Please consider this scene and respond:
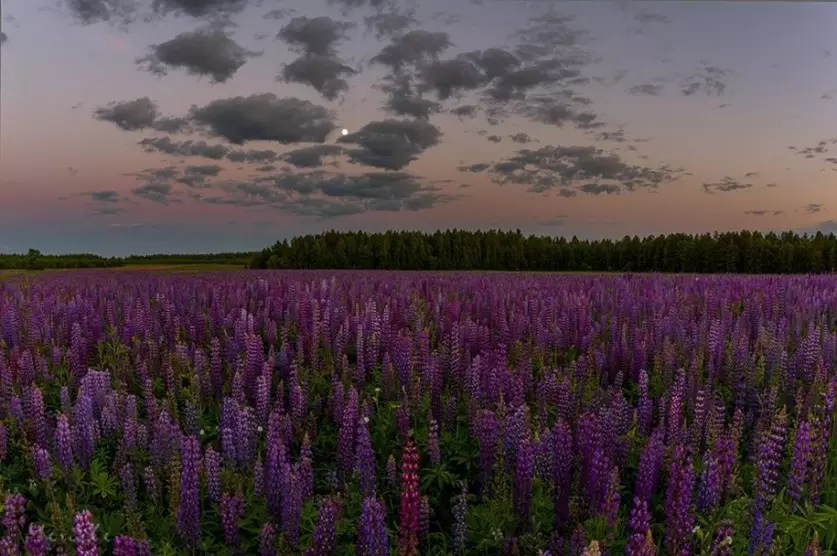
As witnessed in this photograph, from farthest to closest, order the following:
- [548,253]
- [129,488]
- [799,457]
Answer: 1. [548,253]
2. [129,488]
3. [799,457]

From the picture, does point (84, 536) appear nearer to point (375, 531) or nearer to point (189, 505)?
point (189, 505)

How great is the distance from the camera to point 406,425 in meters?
4.86

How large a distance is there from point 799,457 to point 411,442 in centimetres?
252

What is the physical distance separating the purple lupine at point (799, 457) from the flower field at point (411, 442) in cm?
2

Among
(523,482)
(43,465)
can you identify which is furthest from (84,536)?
(523,482)

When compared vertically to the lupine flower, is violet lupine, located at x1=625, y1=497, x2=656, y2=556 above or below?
above

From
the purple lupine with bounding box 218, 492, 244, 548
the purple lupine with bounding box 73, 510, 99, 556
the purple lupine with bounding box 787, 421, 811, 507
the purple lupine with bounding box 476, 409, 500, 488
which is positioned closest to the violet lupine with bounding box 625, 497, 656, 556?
the purple lupine with bounding box 787, 421, 811, 507

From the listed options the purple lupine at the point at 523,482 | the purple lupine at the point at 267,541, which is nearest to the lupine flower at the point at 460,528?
the purple lupine at the point at 523,482

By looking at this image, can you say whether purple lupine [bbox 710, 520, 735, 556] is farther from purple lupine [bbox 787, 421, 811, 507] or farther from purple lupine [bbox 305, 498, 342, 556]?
purple lupine [bbox 305, 498, 342, 556]

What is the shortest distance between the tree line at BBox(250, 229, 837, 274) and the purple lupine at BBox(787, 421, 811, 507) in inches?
2300

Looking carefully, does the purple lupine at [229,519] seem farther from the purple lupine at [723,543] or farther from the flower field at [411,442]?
the purple lupine at [723,543]

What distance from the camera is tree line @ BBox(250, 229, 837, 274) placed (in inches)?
2502

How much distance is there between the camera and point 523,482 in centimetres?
384

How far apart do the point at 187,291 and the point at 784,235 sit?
243 ft
